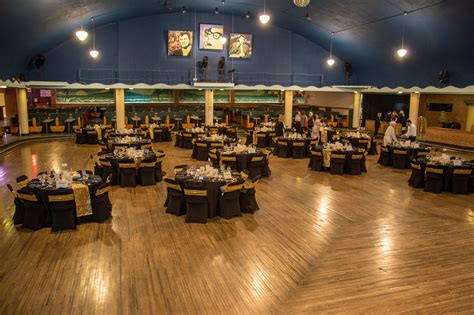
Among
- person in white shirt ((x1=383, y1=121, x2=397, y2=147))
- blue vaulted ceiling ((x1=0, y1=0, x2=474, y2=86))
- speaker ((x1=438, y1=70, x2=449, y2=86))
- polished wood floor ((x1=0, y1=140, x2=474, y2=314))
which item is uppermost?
blue vaulted ceiling ((x1=0, y1=0, x2=474, y2=86))

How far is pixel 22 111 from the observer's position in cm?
2328

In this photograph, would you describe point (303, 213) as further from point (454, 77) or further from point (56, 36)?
point (56, 36)

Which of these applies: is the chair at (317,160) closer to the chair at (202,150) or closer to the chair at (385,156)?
the chair at (385,156)

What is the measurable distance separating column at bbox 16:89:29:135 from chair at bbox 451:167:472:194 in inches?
860

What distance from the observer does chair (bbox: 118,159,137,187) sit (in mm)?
12211

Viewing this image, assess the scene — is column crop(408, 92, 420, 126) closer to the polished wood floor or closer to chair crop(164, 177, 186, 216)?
the polished wood floor

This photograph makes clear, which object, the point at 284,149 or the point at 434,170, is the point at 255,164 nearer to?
the point at 284,149

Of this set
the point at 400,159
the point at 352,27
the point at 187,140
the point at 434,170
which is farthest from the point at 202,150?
the point at 352,27

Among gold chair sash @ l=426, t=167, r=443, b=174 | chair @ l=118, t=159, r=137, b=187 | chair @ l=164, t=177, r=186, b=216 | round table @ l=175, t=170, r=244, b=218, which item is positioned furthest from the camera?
chair @ l=118, t=159, r=137, b=187

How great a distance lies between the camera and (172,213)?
9.70 meters

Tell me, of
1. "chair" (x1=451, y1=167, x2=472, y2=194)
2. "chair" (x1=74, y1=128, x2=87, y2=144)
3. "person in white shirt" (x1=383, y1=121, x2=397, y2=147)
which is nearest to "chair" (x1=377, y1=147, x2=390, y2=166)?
"person in white shirt" (x1=383, y1=121, x2=397, y2=147)

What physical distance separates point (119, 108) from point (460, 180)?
770 inches

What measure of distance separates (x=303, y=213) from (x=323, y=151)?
538 cm

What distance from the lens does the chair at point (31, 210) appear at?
8477 millimetres
